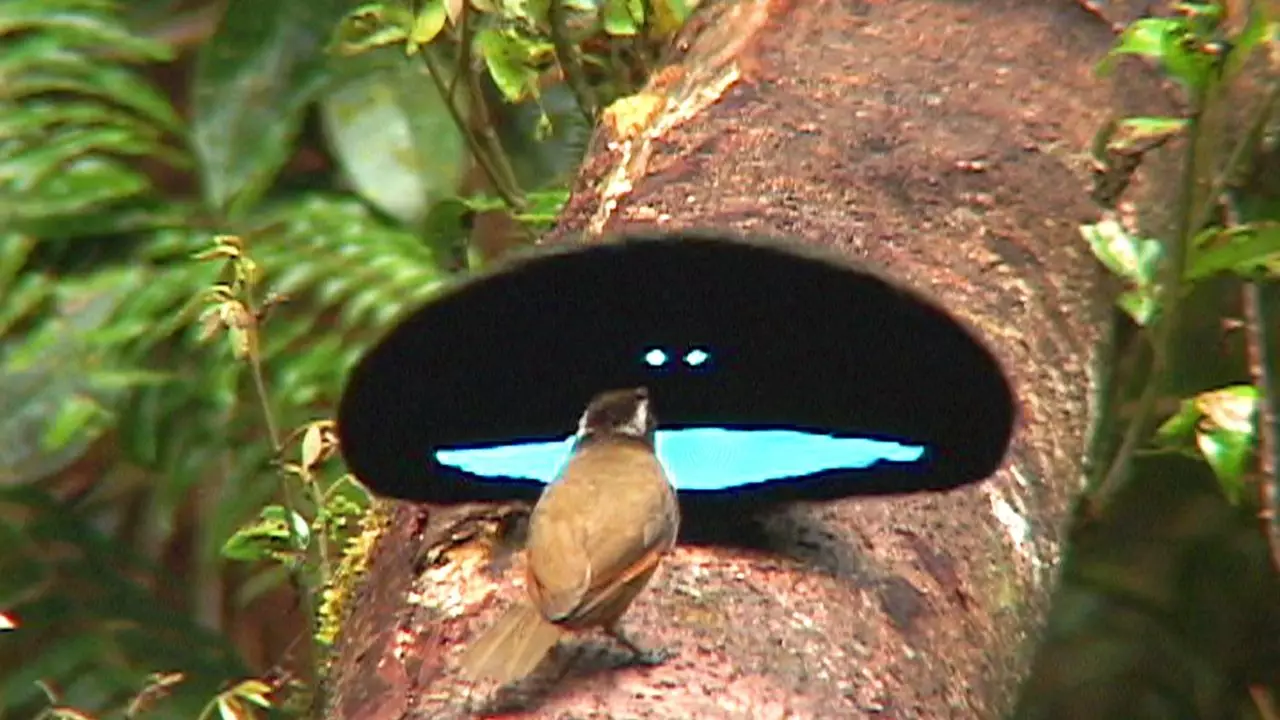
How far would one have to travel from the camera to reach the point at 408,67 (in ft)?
12.0

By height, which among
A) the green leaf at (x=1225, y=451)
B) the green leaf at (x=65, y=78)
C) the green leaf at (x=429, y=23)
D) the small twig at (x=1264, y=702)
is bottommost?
the small twig at (x=1264, y=702)

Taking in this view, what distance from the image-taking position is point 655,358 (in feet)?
6.01

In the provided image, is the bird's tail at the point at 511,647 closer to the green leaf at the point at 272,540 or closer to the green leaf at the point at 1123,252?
the green leaf at the point at 272,540

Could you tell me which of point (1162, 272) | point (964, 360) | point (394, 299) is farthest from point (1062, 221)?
point (394, 299)

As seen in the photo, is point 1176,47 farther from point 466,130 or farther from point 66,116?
point 66,116

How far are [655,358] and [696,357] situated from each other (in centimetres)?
3

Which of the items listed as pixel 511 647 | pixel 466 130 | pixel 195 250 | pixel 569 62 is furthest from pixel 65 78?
pixel 511 647

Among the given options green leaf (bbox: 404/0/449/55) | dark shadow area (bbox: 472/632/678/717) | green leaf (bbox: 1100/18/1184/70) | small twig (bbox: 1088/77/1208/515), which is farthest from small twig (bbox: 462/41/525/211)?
dark shadow area (bbox: 472/632/678/717)

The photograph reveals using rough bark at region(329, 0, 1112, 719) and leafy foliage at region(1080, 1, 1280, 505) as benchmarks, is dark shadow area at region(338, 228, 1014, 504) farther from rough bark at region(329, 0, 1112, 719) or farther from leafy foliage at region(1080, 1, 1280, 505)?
leafy foliage at region(1080, 1, 1280, 505)

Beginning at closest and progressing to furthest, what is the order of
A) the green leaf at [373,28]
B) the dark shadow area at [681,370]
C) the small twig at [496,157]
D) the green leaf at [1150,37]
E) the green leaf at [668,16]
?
the dark shadow area at [681,370] → the green leaf at [1150,37] → the green leaf at [668,16] → the green leaf at [373,28] → the small twig at [496,157]

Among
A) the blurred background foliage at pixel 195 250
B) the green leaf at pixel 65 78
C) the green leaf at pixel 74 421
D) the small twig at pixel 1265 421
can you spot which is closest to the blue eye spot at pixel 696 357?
the small twig at pixel 1265 421

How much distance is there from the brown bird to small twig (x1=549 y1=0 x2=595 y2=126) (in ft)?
3.75

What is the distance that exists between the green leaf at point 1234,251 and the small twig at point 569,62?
0.83 metres

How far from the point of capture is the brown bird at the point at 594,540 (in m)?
1.55
